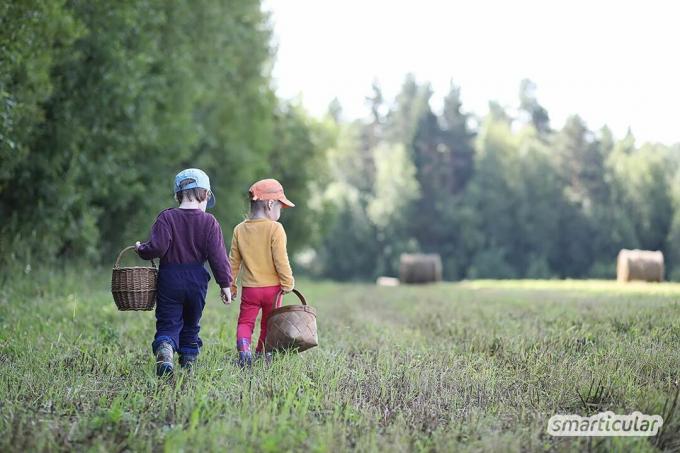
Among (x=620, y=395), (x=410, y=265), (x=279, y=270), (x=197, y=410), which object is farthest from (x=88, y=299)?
(x=410, y=265)

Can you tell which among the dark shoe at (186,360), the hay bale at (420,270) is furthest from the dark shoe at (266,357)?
the hay bale at (420,270)

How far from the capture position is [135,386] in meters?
4.88

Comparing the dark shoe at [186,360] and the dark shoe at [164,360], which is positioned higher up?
the dark shoe at [164,360]

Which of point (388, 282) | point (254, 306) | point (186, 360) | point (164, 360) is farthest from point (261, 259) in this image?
point (388, 282)

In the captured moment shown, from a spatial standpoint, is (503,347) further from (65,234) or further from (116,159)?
(116,159)

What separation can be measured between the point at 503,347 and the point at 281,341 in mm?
2122

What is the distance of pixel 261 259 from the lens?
6.34 meters

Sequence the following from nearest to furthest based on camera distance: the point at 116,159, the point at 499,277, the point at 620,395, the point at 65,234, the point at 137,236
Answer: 1. the point at 620,395
2. the point at 65,234
3. the point at 116,159
4. the point at 137,236
5. the point at 499,277

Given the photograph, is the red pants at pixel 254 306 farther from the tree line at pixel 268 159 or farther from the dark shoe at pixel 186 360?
the tree line at pixel 268 159

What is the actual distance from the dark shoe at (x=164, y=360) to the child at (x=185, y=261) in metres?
0.10

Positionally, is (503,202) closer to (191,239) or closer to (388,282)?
(388,282)

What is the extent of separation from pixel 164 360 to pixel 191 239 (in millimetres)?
1034

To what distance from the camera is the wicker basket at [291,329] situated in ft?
19.1

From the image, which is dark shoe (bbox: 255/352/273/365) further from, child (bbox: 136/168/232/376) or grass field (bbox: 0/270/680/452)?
child (bbox: 136/168/232/376)
